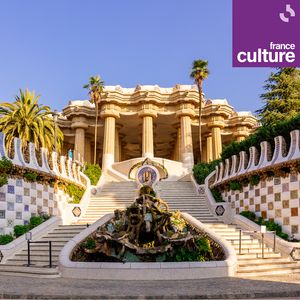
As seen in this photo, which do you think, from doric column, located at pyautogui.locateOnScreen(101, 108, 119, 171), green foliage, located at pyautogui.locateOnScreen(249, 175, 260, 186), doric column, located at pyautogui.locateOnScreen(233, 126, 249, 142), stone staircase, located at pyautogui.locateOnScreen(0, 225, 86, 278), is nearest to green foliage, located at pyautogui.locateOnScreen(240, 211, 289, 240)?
green foliage, located at pyautogui.locateOnScreen(249, 175, 260, 186)

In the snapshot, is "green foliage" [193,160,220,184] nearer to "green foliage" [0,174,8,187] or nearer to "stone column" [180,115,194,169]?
"stone column" [180,115,194,169]

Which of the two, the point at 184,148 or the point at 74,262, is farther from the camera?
the point at 184,148

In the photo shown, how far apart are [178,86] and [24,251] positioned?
34225 mm

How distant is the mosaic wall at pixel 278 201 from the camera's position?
57.8ft

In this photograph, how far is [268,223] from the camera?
18.8m

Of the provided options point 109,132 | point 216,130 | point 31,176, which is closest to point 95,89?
point 109,132

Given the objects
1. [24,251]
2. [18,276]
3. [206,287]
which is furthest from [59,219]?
[206,287]

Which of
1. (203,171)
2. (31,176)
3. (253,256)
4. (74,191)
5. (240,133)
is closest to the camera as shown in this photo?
(253,256)

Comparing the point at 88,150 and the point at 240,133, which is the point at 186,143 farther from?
the point at 88,150

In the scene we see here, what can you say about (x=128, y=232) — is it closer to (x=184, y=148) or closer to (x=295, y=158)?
(x=295, y=158)

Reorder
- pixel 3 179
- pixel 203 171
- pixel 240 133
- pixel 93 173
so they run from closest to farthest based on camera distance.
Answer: pixel 3 179 < pixel 203 171 < pixel 93 173 < pixel 240 133

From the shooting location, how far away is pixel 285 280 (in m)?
12.4

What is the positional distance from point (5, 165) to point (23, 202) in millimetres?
2189

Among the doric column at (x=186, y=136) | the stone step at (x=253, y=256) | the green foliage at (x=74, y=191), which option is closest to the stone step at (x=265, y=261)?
the stone step at (x=253, y=256)
